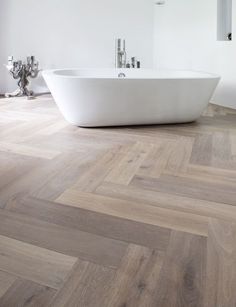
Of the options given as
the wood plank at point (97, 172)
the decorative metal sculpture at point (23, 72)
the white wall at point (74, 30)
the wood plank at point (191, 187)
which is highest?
the white wall at point (74, 30)

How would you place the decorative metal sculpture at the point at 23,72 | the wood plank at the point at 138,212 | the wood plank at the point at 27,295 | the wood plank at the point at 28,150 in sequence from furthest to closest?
the decorative metal sculpture at the point at 23,72, the wood plank at the point at 28,150, the wood plank at the point at 138,212, the wood plank at the point at 27,295

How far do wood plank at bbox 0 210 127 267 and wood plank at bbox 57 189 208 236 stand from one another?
171mm

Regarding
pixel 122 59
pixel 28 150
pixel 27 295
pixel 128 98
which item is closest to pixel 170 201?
pixel 27 295

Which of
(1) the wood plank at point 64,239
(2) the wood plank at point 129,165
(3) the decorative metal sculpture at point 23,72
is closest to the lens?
(1) the wood plank at point 64,239

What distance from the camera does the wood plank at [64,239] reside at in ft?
2.97

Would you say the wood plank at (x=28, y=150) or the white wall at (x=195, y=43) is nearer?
the wood plank at (x=28, y=150)

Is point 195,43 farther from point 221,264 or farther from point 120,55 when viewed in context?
point 221,264

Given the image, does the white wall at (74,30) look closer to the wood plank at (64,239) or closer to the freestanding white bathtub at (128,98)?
the freestanding white bathtub at (128,98)

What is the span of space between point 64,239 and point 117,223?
21 cm

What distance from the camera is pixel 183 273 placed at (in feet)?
2.73

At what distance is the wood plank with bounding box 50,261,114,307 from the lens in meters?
0.73

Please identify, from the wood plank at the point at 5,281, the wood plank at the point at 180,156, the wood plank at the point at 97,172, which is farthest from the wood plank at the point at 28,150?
the wood plank at the point at 5,281

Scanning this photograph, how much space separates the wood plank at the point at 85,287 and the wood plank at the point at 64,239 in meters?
0.04

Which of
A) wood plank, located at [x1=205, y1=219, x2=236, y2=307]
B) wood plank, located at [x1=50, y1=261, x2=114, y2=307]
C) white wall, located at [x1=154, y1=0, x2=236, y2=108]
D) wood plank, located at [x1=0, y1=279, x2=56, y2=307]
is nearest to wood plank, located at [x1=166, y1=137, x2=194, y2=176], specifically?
wood plank, located at [x1=205, y1=219, x2=236, y2=307]
